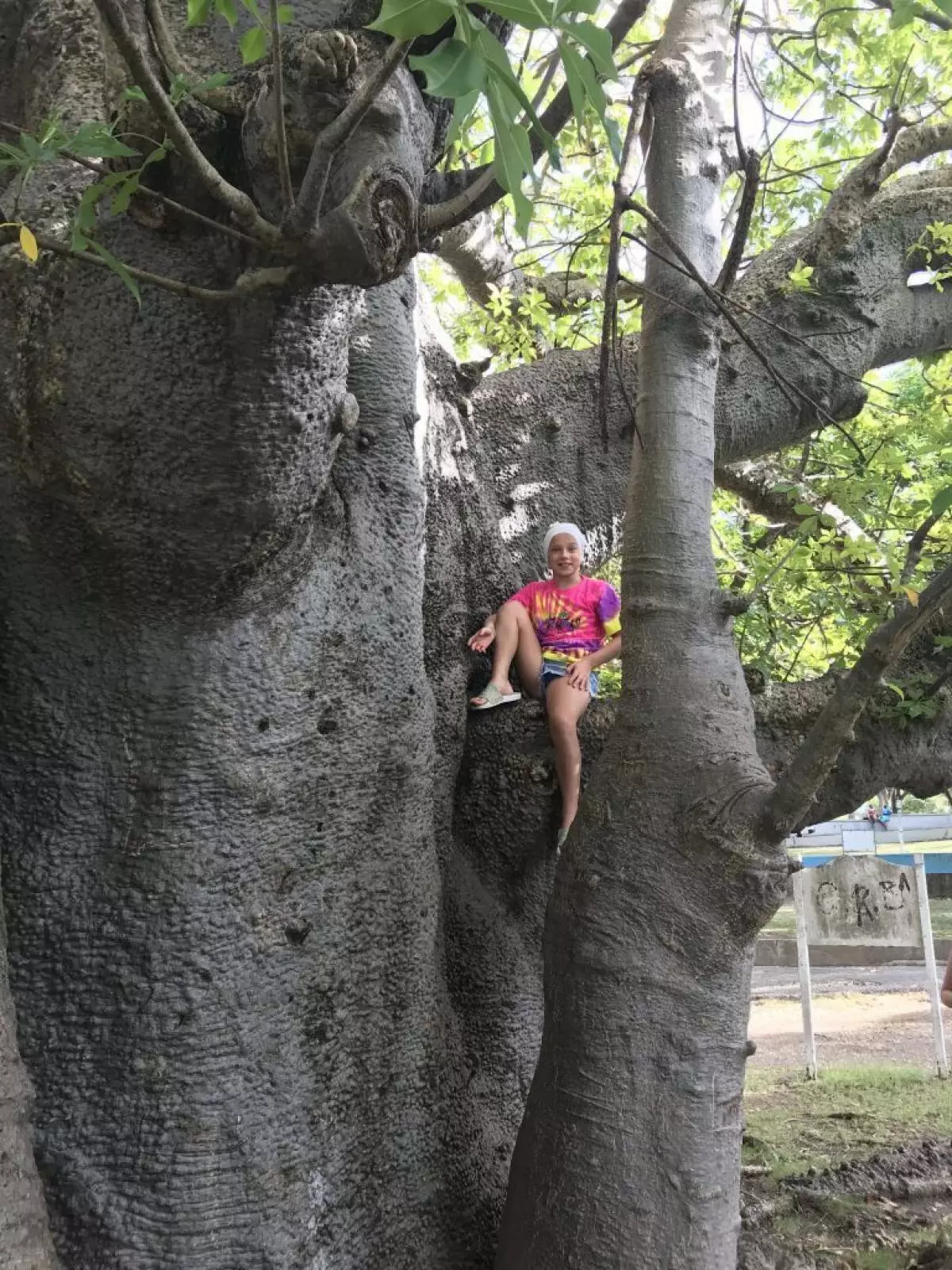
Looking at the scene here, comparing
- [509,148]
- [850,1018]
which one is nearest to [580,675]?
[509,148]

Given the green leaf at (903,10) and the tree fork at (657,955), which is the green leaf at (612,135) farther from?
the tree fork at (657,955)

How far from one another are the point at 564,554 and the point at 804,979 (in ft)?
13.8

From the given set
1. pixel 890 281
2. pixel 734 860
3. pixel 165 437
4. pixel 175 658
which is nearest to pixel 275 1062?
pixel 175 658

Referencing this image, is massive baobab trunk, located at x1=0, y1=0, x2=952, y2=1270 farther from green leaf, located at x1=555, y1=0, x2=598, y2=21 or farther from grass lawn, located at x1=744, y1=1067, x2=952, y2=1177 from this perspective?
grass lawn, located at x1=744, y1=1067, x2=952, y2=1177

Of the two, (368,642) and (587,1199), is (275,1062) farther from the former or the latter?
(368,642)

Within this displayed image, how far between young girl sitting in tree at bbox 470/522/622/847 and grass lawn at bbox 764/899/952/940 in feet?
28.3

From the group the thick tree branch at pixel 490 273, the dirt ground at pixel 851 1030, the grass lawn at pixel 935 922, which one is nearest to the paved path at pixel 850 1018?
the dirt ground at pixel 851 1030

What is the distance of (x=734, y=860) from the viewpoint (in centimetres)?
217

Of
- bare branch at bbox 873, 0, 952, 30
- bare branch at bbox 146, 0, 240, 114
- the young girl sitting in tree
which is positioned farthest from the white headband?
bare branch at bbox 146, 0, 240, 114

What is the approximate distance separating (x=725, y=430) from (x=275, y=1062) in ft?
8.28

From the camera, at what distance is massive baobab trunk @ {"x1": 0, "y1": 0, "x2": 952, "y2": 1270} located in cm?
191

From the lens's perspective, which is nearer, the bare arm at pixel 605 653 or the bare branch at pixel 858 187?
the bare arm at pixel 605 653

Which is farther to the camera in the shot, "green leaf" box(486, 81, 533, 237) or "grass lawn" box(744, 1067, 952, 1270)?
"grass lawn" box(744, 1067, 952, 1270)

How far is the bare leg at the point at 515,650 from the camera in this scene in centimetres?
300
